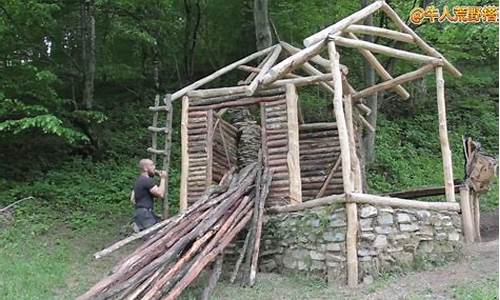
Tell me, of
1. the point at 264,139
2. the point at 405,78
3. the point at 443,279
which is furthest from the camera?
the point at 405,78

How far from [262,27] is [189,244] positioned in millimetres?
6716

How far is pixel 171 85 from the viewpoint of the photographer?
17422 millimetres

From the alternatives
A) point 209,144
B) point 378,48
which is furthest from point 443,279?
point 209,144

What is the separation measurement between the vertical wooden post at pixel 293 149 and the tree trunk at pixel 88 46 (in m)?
5.91

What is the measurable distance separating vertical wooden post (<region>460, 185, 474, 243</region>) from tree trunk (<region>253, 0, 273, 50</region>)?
521 centimetres

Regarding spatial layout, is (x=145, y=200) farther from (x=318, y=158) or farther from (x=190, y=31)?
(x=190, y=31)

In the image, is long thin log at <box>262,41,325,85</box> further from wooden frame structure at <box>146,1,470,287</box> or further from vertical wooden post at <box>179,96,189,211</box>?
vertical wooden post at <box>179,96,189,211</box>

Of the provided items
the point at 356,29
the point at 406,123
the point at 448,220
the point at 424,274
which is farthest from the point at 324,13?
the point at 424,274

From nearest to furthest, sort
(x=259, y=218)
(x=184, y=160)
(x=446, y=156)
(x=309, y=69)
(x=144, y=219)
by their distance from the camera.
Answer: (x=259, y=218), (x=144, y=219), (x=446, y=156), (x=184, y=160), (x=309, y=69)

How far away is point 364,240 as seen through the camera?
7020 millimetres

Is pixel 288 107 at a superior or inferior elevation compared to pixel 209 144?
superior

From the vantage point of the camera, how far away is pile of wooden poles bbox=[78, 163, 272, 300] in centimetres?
615

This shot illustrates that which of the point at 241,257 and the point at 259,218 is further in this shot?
the point at 259,218

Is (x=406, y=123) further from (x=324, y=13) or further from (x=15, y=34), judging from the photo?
(x=15, y=34)
